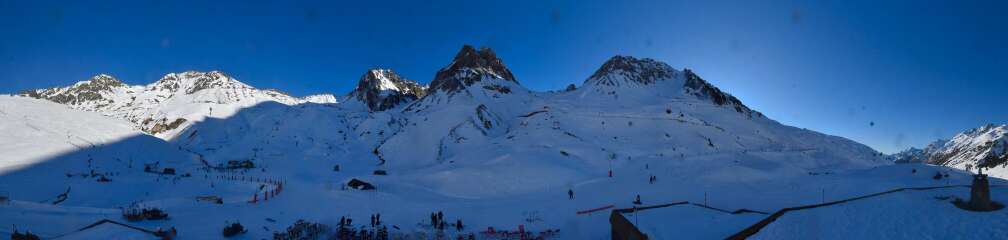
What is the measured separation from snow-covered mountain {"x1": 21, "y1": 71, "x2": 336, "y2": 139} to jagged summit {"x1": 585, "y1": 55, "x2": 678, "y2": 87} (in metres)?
91.4

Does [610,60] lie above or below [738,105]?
above

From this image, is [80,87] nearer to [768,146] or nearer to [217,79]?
[217,79]

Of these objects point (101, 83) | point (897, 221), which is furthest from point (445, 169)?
point (101, 83)

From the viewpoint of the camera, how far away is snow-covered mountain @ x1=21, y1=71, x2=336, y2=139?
9456 cm

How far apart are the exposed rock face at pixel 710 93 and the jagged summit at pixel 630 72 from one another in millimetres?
10001

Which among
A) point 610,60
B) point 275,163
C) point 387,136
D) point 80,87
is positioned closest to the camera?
point 275,163

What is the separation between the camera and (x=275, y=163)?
6100 centimetres

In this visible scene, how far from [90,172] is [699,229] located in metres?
41.1

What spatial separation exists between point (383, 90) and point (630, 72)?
73.4m

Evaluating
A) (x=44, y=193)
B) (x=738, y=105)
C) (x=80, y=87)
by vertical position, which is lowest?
(x=44, y=193)

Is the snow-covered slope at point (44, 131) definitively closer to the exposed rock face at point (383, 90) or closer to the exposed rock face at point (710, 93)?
the exposed rock face at point (383, 90)

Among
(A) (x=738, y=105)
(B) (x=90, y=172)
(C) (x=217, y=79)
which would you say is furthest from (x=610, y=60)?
(C) (x=217, y=79)

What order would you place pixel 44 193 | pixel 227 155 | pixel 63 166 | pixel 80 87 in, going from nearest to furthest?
1. pixel 44 193
2. pixel 63 166
3. pixel 227 155
4. pixel 80 87

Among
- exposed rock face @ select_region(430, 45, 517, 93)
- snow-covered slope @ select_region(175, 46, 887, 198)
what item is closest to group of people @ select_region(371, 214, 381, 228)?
snow-covered slope @ select_region(175, 46, 887, 198)
